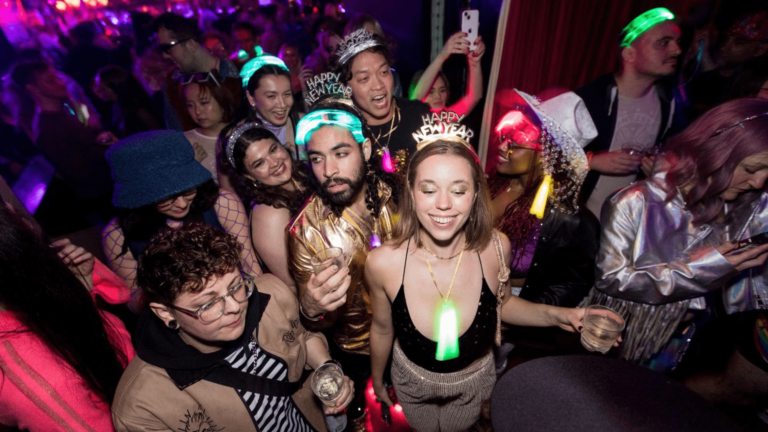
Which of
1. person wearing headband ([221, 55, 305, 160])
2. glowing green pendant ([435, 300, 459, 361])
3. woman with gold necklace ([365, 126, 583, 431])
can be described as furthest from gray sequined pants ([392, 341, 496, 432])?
person wearing headband ([221, 55, 305, 160])

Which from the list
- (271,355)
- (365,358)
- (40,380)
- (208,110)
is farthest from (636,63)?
(40,380)

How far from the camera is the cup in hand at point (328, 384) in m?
1.51

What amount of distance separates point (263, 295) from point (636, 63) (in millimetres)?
Answer: 3390

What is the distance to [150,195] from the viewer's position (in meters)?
2.05

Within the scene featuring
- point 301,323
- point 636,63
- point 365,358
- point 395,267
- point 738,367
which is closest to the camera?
point 395,267

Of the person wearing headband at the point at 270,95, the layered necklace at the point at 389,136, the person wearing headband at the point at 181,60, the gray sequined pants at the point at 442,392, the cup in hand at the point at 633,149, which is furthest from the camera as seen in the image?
the person wearing headband at the point at 181,60

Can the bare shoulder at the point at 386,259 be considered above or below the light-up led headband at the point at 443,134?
below

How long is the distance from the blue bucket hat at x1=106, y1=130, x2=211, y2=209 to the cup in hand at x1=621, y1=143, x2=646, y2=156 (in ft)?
11.3

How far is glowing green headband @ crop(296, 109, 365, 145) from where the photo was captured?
7.15ft

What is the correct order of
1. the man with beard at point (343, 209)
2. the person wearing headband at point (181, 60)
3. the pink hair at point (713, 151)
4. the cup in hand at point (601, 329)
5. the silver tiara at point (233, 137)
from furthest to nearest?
1. the person wearing headband at point (181, 60)
2. the silver tiara at point (233, 137)
3. the man with beard at point (343, 209)
4. the pink hair at point (713, 151)
5. the cup in hand at point (601, 329)

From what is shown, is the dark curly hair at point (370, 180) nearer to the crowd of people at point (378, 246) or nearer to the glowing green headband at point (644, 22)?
the crowd of people at point (378, 246)

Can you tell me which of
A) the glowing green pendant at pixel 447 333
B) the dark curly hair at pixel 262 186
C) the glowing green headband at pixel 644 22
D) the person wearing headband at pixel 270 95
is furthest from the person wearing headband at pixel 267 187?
the glowing green headband at pixel 644 22

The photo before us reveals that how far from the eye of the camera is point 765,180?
1830 mm

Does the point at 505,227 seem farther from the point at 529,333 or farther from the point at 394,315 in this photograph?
the point at 394,315
